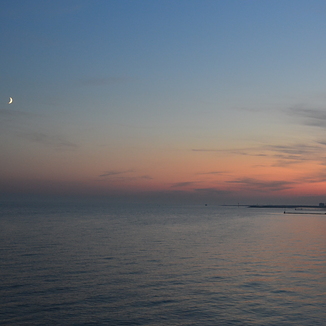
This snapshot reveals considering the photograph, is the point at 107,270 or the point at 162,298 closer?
the point at 162,298

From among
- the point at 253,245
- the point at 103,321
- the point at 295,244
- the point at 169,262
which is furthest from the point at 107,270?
the point at 295,244

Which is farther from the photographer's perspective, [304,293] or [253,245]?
[253,245]

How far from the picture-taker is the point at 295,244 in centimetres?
6762

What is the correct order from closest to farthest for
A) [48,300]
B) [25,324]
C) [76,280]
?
[25,324], [48,300], [76,280]

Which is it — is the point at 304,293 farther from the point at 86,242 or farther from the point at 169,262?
the point at 86,242

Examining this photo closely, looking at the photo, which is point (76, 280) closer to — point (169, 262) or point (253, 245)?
point (169, 262)

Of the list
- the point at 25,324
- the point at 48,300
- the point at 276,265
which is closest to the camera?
the point at 25,324

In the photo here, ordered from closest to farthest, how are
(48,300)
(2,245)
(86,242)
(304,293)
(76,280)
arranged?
(48,300)
(304,293)
(76,280)
(2,245)
(86,242)

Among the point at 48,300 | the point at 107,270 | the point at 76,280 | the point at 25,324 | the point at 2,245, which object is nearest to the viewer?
the point at 25,324

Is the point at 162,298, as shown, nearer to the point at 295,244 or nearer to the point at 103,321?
the point at 103,321

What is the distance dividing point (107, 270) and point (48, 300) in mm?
12327

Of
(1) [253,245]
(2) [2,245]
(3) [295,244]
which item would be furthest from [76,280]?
(3) [295,244]

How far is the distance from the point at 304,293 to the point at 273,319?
8.53 meters

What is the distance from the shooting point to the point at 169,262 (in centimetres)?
4628
